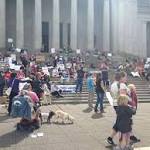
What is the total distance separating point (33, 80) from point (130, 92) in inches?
259

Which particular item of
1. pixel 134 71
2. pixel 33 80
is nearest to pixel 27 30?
pixel 134 71

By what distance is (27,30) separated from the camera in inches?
2143

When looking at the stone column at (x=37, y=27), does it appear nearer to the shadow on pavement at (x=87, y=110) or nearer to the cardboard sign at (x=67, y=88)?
the cardboard sign at (x=67, y=88)

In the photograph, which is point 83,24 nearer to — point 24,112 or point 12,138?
point 24,112

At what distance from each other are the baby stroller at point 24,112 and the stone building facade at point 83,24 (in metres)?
35.1

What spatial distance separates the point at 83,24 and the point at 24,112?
43.2 metres

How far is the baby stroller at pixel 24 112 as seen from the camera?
14.7 metres

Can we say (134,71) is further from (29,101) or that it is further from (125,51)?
(29,101)

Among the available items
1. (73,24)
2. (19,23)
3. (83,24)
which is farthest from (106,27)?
(19,23)

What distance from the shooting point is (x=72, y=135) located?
14.6 metres

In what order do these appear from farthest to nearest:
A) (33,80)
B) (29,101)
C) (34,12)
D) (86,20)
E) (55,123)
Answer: (86,20), (34,12), (33,80), (55,123), (29,101)

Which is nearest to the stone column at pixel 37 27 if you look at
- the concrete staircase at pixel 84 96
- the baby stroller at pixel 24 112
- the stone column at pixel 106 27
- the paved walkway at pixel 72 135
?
the stone column at pixel 106 27

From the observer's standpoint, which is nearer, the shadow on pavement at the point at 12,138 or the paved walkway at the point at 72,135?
the paved walkway at the point at 72,135

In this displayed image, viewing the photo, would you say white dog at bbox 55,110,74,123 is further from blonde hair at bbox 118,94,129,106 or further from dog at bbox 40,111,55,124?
blonde hair at bbox 118,94,129,106
